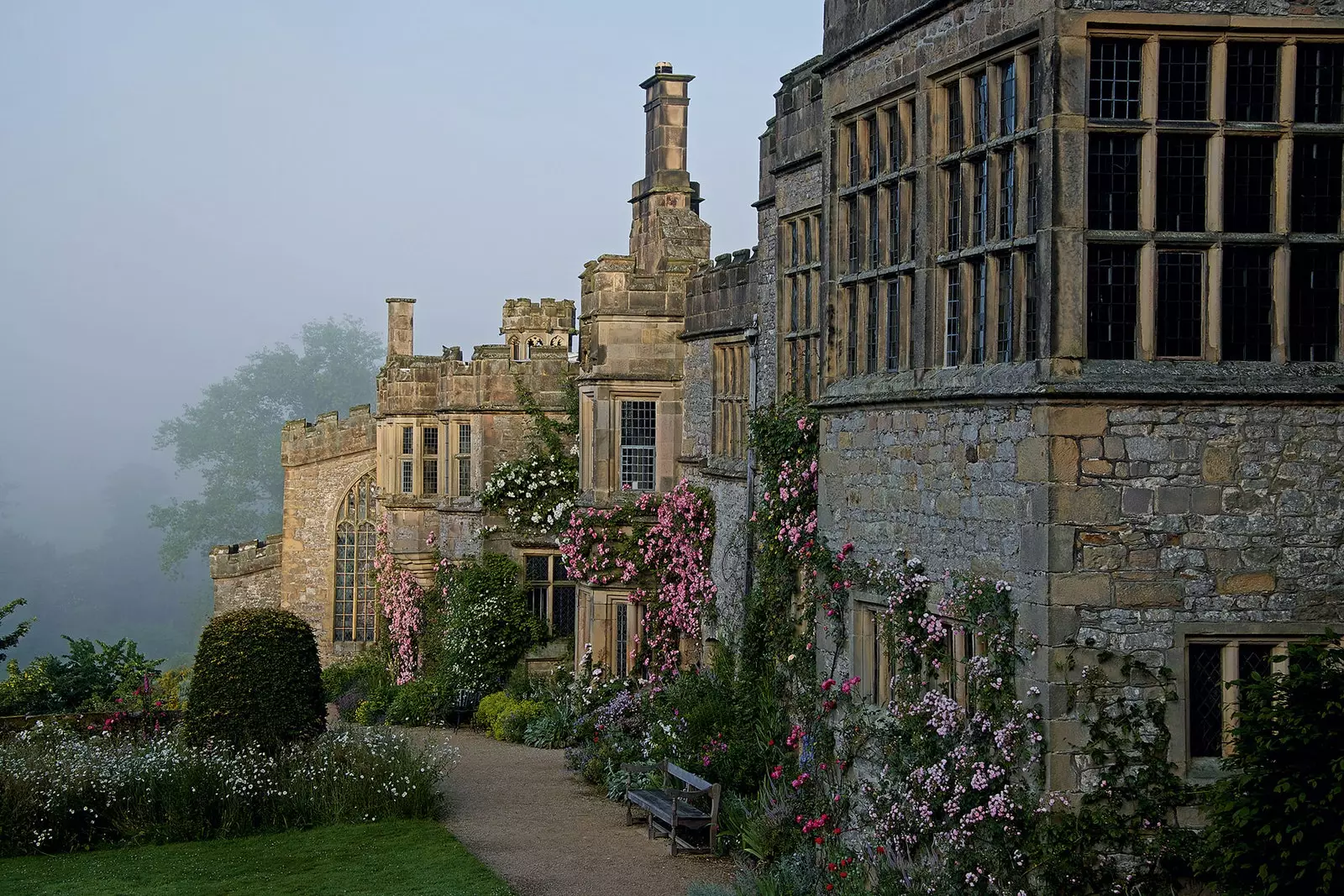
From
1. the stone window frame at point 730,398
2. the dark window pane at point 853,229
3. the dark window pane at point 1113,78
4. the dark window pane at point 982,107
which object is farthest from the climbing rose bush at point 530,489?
the dark window pane at point 1113,78

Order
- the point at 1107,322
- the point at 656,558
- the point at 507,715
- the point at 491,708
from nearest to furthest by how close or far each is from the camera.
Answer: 1. the point at 1107,322
2. the point at 656,558
3. the point at 507,715
4. the point at 491,708

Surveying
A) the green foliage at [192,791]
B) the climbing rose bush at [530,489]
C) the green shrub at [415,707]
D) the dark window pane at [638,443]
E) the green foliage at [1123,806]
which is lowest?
the green shrub at [415,707]

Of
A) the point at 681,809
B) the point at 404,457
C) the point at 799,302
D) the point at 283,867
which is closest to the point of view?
the point at 283,867

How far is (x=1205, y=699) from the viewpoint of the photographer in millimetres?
8242

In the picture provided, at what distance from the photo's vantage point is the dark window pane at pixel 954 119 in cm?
942

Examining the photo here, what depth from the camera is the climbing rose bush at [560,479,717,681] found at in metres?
18.7

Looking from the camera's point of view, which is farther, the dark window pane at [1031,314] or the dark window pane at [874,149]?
the dark window pane at [874,149]

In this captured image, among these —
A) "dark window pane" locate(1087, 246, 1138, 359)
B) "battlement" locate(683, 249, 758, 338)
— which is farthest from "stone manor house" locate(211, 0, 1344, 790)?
"battlement" locate(683, 249, 758, 338)

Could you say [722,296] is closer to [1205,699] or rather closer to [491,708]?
[491,708]

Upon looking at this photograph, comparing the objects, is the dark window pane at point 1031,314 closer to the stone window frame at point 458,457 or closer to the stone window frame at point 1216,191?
the stone window frame at point 1216,191

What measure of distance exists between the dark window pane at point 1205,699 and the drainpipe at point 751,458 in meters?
7.45

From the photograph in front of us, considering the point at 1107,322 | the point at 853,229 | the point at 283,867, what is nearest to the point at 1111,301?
the point at 1107,322

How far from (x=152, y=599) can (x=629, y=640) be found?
8432cm

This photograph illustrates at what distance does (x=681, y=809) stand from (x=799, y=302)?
516cm
